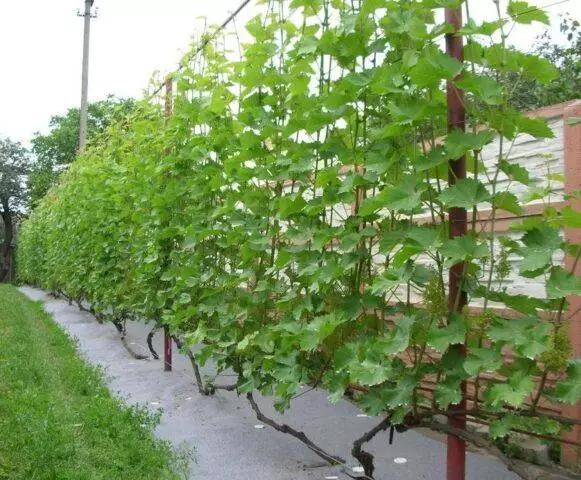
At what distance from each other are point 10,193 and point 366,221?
34.7 metres

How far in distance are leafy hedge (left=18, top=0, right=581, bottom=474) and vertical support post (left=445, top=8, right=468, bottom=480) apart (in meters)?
0.03

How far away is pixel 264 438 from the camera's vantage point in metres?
4.17

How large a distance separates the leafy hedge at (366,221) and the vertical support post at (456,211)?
A: 29 mm

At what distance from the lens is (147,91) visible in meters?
6.62

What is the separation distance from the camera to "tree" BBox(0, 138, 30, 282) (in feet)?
112

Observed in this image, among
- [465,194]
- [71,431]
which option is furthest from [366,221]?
[71,431]

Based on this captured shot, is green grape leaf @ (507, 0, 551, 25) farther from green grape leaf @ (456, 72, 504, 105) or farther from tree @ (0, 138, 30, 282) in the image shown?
tree @ (0, 138, 30, 282)

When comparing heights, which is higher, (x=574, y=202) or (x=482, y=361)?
(x=574, y=202)

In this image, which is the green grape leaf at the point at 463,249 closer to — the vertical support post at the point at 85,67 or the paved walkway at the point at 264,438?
the paved walkway at the point at 264,438

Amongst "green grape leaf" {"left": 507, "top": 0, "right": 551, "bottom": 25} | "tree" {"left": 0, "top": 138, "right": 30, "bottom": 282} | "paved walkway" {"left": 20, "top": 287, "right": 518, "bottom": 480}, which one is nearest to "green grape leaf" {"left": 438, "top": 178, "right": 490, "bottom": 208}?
"green grape leaf" {"left": 507, "top": 0, "right": 551, "bottom": 25}

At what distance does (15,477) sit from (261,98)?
2284mm

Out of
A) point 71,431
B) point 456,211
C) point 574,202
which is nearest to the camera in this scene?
Answer: point 456,211

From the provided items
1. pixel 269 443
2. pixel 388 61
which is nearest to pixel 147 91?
pixel 269 443

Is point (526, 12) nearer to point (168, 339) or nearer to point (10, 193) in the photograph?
point (168, 339)
